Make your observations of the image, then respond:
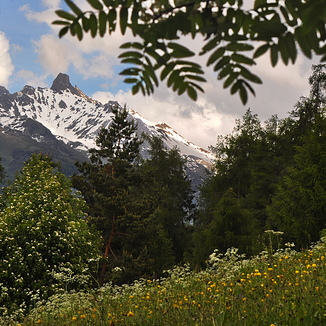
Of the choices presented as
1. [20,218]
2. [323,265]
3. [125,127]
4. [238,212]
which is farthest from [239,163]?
[323,265]

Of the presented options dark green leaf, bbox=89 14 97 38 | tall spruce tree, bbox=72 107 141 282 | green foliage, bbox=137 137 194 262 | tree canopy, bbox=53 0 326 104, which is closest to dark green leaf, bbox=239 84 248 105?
tree canopy, bbox=53 0 326 104

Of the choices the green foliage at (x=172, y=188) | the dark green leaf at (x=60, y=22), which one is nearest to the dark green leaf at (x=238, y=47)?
the dark green leaf at (x=60, y=22)

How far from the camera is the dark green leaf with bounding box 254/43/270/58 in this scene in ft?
3.65

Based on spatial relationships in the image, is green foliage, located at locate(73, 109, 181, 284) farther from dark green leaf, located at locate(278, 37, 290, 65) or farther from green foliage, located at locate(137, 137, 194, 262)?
dark green leaf, located at locate(278, 37, 290, 65)

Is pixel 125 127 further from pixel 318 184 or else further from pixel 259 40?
pixel 259 40

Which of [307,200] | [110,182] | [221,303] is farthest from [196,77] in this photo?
[110,182]

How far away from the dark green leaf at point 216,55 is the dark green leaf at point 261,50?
125mm

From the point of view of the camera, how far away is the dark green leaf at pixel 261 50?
1112 mm

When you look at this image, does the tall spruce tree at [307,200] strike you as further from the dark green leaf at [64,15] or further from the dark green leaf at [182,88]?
the dark green leaf at [64,15]

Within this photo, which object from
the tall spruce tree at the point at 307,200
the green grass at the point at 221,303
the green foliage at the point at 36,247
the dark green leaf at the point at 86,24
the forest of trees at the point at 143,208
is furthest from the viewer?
the tall spruce tree at the point at 307,200

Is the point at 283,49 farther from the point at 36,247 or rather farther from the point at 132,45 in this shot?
the point at 36,247

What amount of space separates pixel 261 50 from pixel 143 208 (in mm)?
21926

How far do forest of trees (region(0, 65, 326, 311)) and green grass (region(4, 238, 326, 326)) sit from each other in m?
0.67

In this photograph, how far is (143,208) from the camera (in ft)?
74.3
